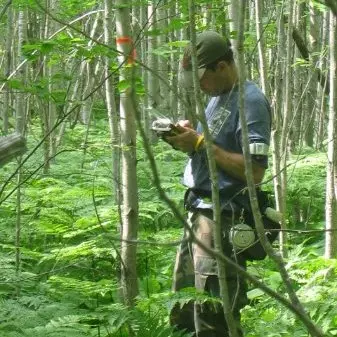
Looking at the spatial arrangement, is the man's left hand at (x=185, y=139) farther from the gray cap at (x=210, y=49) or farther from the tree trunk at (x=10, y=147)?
the tree trunk at (x=10, y=147)

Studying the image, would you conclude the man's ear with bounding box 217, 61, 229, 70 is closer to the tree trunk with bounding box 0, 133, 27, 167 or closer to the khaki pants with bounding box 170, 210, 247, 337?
the khaki pants with bounding box 170, 210, 247, 337

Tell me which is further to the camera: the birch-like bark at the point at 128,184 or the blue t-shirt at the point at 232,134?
the birch-like bark at the point at 128,184

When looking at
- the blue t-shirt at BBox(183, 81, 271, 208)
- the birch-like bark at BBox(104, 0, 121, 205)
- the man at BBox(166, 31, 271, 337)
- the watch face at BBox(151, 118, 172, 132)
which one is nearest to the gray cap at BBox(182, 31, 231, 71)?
the man at BBox(166, 31, 271, 337)

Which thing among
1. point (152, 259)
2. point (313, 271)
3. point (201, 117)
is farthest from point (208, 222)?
point (152, 259)

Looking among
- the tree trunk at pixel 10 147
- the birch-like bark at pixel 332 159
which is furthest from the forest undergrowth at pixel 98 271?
the tree trunk at pixel 10 147

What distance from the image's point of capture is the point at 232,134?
3.24 m

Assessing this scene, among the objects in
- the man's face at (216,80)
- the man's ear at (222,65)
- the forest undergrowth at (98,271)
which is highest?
the man's ear at (222,65)

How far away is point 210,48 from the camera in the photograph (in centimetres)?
319

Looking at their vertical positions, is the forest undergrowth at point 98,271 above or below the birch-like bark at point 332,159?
below

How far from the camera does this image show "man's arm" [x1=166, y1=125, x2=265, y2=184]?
314 centimetres

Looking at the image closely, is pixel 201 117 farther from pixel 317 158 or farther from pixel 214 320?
pixel 317 158

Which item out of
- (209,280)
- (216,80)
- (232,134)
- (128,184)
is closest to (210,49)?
(216,80)

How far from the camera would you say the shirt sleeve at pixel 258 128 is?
123 inches

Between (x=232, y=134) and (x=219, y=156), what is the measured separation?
0.16 m
